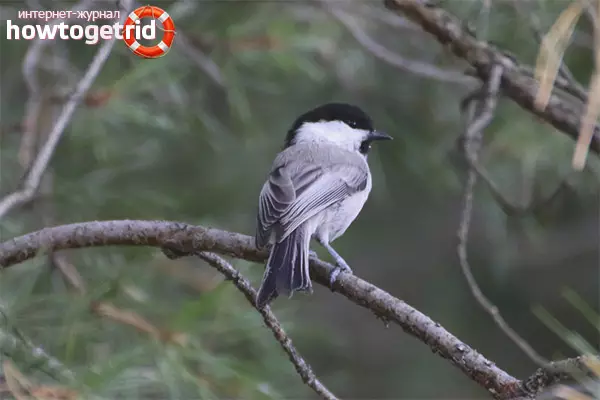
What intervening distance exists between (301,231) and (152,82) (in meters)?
0.80

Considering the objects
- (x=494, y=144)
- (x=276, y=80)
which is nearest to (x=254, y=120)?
(x=276, y=80)

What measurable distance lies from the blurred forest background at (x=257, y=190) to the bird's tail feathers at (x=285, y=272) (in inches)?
5.1

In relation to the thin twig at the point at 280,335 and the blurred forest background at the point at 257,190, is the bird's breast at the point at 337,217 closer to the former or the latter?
the blurred forest background at the point at 257,190

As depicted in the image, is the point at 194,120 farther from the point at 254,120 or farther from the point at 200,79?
the point at 254,120

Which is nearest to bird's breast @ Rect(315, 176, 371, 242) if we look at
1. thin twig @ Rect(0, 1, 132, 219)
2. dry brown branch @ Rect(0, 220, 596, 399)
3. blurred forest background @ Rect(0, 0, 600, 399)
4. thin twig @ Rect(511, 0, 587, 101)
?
blurred forest background @ Rect(0, 0, 600, 399)

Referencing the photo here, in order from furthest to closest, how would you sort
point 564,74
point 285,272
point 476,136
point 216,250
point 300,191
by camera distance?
1. point 300,191
2. point 564,74
3. point 476,136
4. point 285,272
5. point 216,250

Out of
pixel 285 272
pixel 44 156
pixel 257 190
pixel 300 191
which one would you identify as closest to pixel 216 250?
pixel 285 272

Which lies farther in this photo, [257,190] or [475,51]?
[257,190]

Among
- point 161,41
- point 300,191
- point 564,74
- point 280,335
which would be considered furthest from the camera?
point 161,41

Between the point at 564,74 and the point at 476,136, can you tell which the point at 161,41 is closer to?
the point at 476,136

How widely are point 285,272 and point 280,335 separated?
31 cm

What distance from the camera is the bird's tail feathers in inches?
75.0

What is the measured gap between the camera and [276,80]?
368 cm

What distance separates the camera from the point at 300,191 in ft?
7.94
